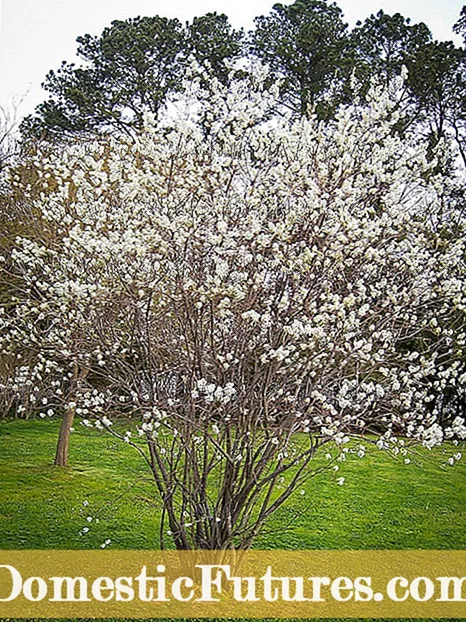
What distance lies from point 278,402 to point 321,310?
0.38 m

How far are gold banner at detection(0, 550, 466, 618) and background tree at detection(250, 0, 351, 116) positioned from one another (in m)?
4.82

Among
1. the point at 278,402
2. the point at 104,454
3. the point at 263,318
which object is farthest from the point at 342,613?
the point at 104,454

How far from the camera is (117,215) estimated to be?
2465 millimetres

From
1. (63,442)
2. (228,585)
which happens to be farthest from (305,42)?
(228,585)

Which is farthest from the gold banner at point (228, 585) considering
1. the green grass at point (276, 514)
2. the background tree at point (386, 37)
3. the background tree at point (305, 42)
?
the background tree at point (386, 37)

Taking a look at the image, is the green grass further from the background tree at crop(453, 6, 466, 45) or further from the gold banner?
the background tree at crop(453, 6, 466, 45)

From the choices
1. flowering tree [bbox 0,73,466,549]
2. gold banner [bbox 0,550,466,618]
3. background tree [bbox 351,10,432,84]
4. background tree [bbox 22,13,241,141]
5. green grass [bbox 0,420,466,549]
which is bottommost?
gold banner [bbox 0,550,466,618]

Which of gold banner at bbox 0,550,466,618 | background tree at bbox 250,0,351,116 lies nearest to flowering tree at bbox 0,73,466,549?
gold banner at bbox 0,550,466,618

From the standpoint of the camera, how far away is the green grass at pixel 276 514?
3527mm

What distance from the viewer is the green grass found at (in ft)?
11.6

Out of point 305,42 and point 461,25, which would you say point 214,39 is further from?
point 461,25

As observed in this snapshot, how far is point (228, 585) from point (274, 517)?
1359mm

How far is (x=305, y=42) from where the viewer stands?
7.19 metres

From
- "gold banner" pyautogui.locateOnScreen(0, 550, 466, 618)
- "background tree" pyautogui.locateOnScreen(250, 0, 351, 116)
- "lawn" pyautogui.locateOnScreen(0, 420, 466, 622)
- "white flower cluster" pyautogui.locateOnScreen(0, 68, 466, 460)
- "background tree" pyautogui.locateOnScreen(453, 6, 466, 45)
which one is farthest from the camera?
"background tree" pyautogui.locateOnScreen(453, 6, 466, 45)
